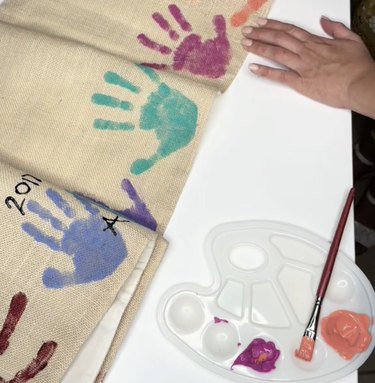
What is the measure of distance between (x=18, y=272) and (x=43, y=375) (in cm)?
8

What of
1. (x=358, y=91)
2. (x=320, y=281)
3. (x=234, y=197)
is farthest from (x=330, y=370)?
(x=358, y=91)

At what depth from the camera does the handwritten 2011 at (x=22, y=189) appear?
1.42 feet

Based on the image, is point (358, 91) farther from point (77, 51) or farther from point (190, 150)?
point (77, 51)

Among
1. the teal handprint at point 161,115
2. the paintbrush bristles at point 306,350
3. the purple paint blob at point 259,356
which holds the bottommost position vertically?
the purple paint blob at point 259,356

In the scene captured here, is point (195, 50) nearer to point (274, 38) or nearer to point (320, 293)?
point (274, 38)

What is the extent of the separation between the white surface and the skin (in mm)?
14

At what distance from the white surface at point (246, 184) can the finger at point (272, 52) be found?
0.11ft

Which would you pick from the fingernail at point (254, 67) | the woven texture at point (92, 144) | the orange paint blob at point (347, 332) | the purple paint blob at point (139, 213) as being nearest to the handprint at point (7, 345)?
the woven texture at point (92, 144)

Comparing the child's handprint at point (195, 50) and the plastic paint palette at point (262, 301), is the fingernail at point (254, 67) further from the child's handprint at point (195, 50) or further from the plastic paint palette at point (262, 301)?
the plastic paint palette at point (262, 301)

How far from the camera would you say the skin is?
0.56 meters

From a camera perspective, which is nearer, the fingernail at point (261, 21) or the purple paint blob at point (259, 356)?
the purple paint blob at point (259, 356)

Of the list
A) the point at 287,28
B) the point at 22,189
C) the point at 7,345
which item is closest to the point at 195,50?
the point at 287,28

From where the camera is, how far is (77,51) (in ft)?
1.71

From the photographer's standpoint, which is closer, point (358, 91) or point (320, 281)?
point (320, 281)
